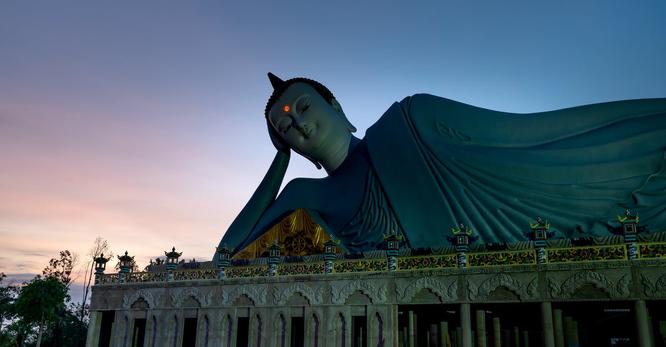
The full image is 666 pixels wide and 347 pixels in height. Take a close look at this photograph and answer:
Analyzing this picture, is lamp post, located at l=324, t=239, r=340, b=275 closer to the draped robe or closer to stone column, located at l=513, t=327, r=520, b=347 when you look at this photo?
the draped robe

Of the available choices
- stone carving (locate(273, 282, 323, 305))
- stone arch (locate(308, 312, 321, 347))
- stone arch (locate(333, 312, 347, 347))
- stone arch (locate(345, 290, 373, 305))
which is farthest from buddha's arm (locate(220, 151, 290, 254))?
stone arch (locate(345, 290, 373, 305))

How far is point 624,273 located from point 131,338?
15807mm

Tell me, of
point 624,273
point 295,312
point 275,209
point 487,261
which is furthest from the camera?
point 275,209

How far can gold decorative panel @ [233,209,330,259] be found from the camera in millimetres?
20781

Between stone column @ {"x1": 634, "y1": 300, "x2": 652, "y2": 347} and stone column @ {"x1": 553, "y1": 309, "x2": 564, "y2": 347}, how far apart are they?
1784mm

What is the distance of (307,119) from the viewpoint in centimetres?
→ 2427

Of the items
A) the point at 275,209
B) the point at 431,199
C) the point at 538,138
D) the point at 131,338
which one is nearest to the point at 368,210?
the point at 431,199

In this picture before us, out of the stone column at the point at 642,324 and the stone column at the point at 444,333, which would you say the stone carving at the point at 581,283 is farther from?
the stone column at the point at 444,333

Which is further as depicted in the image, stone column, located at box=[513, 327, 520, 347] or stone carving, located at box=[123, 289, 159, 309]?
stone carving, located at box=[123, 289, 159, 309]

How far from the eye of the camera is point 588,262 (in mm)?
13195

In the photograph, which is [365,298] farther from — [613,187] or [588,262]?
[613,187]

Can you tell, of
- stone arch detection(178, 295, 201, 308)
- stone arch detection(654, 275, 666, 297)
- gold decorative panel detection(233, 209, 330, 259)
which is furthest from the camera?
gold decorative panel detection(233, 209, 330, 259)

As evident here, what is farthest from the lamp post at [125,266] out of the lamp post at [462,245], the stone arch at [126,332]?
the lamp post at [462,245]

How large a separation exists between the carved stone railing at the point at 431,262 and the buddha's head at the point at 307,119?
7.97 m
